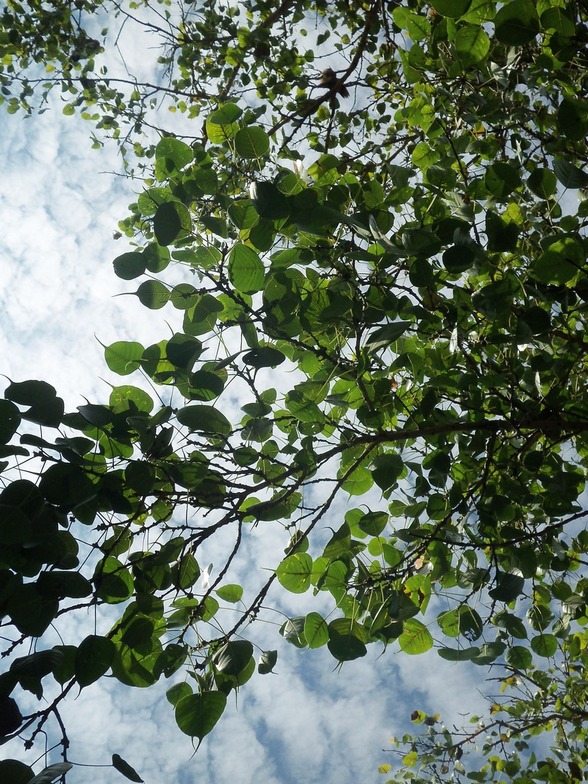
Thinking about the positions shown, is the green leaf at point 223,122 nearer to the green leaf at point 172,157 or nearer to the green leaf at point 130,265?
the green leaf at point 172,157

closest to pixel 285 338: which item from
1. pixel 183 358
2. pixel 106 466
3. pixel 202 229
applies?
pixel 183 358

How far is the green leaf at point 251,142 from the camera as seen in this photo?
1.19 meters

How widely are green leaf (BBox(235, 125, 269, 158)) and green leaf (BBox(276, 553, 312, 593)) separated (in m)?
0.86

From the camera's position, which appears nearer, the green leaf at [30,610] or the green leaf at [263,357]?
the green leaf at [30,610]

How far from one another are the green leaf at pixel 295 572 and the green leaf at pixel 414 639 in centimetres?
27

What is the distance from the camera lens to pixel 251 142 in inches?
47.3

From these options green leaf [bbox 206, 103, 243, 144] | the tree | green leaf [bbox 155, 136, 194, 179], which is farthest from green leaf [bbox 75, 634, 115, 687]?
green leaf [bbox 206, 103, 243, 144]

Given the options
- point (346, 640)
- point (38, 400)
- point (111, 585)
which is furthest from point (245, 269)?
point (346, 640)

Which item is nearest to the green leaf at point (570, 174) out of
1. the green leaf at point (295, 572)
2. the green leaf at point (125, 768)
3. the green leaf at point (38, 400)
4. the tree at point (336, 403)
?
the tree at point (336, 403)

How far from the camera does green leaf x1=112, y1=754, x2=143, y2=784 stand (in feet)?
3.19

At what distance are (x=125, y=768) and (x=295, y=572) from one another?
1.70 ft

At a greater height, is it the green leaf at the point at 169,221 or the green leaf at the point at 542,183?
the green leaf at the point at 169,221

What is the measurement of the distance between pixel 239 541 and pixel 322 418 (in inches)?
13.0

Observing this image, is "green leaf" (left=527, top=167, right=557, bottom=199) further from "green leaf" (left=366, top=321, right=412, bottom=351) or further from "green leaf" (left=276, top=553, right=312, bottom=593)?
"green leaf" (left=276, top=553, right=312, bottom=593)
